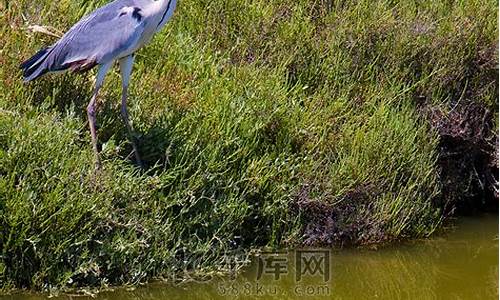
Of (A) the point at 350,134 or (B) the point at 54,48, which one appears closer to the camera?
(B) the point at 54,48

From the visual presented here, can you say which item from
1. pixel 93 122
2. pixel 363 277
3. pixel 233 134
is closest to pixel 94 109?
pixel 93 122

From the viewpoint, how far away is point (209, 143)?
21.2 ft

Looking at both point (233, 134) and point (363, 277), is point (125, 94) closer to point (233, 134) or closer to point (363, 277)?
point (233, 134)

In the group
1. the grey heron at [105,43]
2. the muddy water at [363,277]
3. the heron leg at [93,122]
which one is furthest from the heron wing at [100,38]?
the muddy water at [363,277]

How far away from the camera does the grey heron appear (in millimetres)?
6230

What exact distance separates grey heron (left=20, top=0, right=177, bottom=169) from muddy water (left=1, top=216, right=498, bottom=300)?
0.95 m

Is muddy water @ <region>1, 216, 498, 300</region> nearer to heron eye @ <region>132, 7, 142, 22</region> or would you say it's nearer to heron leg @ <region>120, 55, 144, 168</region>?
heron leg @ <region>120, 55, 144, 168</region>

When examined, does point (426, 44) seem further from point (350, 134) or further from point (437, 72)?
point (350, 134)

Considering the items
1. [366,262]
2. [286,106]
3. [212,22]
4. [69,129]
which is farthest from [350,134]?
[69,129]

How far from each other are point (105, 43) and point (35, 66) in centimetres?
46

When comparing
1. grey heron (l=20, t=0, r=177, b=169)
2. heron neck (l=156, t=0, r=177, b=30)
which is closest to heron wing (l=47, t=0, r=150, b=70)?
grey heron (l=20, t=0, r=177, b=169)

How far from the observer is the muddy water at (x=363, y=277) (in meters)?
5.87

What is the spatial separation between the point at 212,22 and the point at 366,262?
7.55 ft

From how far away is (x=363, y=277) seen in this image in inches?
247
